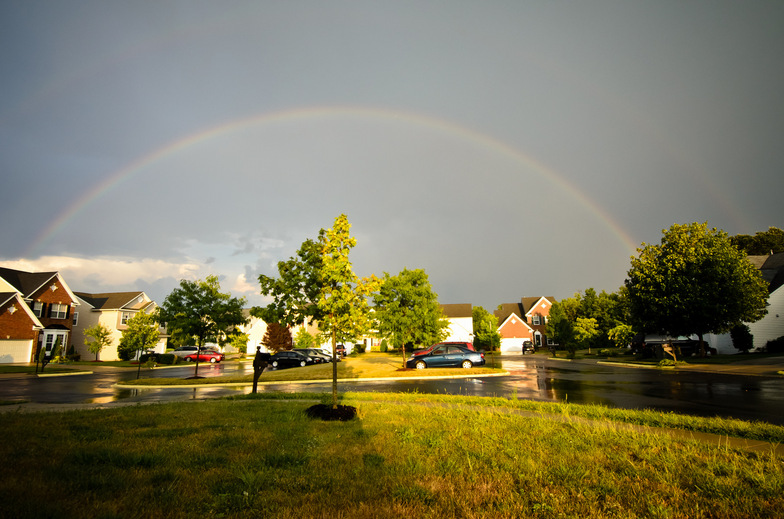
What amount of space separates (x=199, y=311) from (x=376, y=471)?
27947 mm

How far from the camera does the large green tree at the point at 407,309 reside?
3744 cm

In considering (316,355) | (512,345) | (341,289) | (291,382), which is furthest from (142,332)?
(512,345)

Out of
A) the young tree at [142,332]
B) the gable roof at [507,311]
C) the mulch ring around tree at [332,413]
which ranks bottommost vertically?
the mulch ring around tree at [332,413]

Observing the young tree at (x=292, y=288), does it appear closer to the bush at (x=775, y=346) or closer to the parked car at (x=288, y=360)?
the parked car at (x=288, y=360)

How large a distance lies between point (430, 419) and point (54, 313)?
54.0 m

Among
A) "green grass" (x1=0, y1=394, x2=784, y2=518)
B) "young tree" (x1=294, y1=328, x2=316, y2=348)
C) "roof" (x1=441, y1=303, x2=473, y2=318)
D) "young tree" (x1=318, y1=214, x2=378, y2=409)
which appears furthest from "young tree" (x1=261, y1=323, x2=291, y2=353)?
"green grass" (x1=0, y1=394, x2=784, y2=518)

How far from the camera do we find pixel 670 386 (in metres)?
17.3

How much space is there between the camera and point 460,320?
78625 mm

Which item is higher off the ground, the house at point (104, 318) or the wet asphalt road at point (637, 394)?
the house at point (104, 318)

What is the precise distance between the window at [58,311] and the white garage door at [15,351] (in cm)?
634

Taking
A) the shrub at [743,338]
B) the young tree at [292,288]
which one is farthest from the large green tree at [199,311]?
the shrub at [743,338]

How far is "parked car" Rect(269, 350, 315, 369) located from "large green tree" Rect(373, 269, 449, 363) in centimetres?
711

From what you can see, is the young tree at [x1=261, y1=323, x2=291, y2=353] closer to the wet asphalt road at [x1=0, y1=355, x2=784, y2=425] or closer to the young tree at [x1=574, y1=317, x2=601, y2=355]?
the wet asphalt road at [x1=0, y1=355, x2=784, y2=425]

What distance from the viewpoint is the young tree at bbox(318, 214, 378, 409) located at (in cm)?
1072
